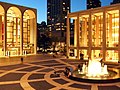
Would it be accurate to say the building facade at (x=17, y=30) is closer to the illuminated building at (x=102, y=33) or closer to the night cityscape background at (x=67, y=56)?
the night cityscape background at (x=67, y=56)

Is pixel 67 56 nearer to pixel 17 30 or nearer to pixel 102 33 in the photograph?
pixel 102 33

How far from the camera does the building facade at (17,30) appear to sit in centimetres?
5214

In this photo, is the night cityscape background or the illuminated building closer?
the night cityscape background

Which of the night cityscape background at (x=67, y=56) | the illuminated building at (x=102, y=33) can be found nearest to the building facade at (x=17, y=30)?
the night cityscape background at (x=67, y=56)

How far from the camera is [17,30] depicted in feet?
193

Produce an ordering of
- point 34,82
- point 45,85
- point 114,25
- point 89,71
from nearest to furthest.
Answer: point 45,85 < point 34,82 < point 89,71 < point 114,25

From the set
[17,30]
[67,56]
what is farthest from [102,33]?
[17,30]

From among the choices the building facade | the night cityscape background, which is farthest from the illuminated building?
the building facade

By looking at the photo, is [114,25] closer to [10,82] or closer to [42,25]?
[10,82]

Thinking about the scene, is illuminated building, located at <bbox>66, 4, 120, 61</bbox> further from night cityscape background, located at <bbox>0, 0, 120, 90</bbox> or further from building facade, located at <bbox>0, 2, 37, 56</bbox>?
building facade, located at <bbox>0, 2, 37, 56</bbox>

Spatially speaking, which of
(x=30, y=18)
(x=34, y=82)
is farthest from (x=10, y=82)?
(x=30, y=18)

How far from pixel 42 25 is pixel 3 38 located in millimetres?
147446

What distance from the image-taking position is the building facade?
5214 centimetres

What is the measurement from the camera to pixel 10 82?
68.8ft
